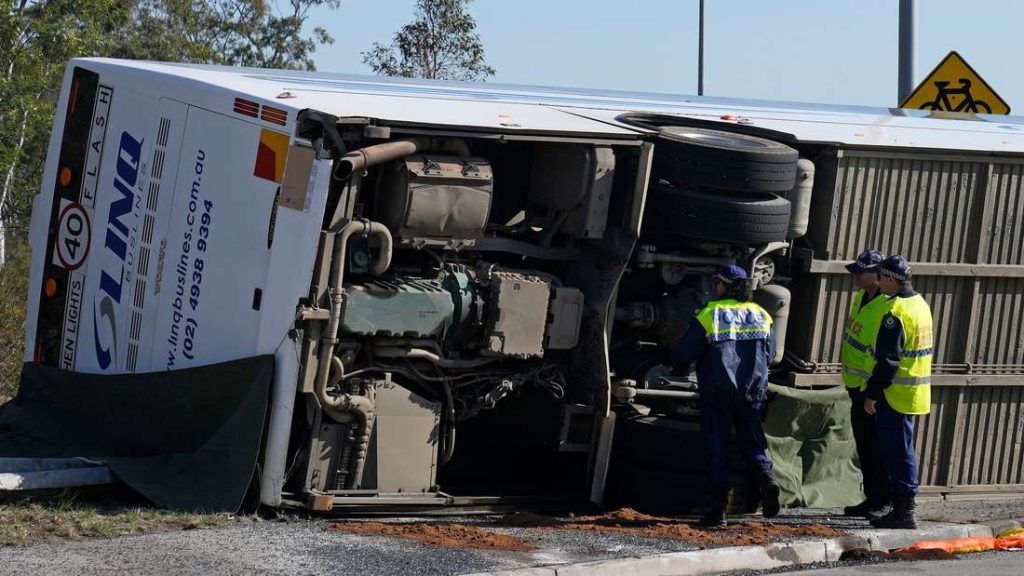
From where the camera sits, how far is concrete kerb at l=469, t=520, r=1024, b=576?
24.6 ft

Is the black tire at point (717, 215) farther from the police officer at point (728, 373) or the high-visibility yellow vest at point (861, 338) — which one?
the high-visibility yellow vest at point (861, 338)

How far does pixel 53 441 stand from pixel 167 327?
1.28 metres

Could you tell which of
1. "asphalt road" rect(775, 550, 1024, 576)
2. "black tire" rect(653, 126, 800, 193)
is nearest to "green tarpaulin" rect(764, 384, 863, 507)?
"black tire" rect(653, 126, 800, 193)

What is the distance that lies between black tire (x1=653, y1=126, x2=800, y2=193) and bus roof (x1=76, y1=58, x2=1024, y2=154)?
11.0 inches

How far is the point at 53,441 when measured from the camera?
9.83 metres

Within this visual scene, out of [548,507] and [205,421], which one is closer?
[205,421]

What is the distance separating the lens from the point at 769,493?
912 centimetres

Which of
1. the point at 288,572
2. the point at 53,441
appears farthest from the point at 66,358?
the point at 288,572

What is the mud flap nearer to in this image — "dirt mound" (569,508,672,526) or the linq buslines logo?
the linq buslines logo

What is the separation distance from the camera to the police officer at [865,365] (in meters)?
9.37

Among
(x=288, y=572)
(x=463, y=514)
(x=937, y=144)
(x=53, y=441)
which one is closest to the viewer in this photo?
(x=288, y=572)

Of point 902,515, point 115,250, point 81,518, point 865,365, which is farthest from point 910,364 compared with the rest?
point 115,250

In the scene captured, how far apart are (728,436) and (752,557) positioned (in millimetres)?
1163

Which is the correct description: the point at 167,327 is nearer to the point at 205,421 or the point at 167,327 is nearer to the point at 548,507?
the point at 205,421
